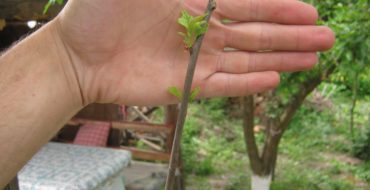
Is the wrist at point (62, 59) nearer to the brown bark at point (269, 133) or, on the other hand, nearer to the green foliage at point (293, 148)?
the brown bark at point (269, 133)

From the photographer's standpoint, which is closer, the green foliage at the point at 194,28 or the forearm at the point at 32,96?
the green foliage at the point at 194,28

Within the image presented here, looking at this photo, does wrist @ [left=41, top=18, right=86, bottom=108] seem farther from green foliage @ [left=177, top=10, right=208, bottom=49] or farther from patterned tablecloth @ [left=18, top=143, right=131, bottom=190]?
patterned tablecloth @ [left=18, top=143, right=131, bottom=190]

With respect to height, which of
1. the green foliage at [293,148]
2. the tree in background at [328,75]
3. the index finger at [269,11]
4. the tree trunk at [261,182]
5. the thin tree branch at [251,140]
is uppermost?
the index finger at [269,11]

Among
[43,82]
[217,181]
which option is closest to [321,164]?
[217,181]

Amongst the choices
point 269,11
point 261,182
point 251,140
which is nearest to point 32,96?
point 269,11

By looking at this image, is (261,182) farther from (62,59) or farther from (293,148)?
(62,59)

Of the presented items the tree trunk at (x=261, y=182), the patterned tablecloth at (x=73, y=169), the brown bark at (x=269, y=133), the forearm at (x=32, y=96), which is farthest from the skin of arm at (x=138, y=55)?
the tree trunk at (x=261, y=182)

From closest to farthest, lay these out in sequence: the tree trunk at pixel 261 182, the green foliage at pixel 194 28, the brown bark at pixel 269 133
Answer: the green foliage at pixel 194 28 → the brown bark at pixel 269 133 → the tree trunk at pixel 261 182
